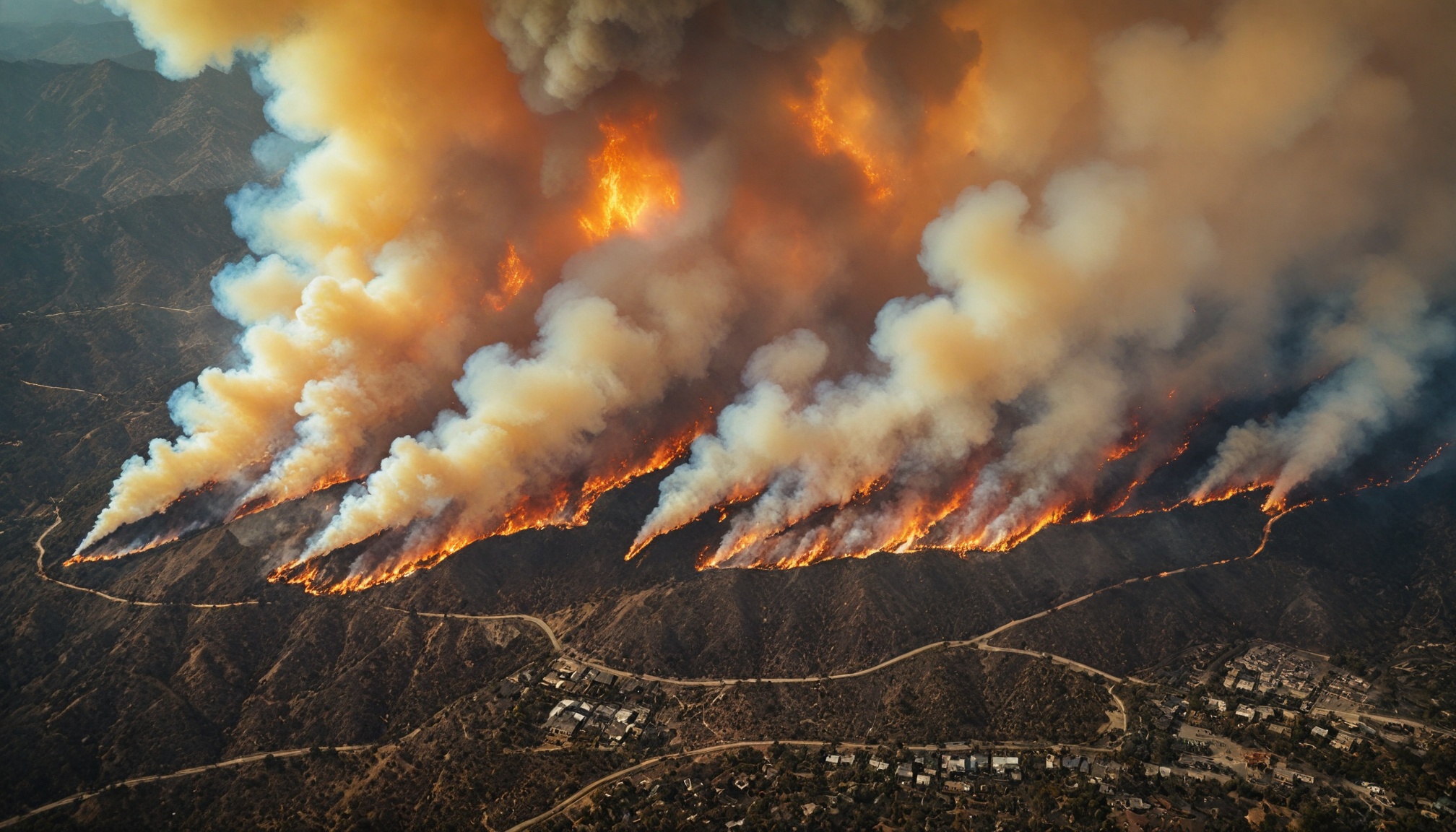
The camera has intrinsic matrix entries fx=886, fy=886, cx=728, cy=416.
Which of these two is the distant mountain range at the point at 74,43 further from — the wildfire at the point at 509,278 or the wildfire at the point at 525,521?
the wildfire at the point at 525,521

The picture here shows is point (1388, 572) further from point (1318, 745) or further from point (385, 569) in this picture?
point (385, 569)

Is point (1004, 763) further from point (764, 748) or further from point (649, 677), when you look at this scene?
point (649, 677)

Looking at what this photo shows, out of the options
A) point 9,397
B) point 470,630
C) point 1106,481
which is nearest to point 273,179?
point 9,397

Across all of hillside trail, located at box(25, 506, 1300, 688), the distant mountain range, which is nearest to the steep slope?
the distant mountain range

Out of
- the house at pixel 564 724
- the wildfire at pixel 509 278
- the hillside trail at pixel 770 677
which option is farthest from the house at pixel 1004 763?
the wildfire at pixel 509 278

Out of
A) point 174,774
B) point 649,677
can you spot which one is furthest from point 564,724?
point 174,774

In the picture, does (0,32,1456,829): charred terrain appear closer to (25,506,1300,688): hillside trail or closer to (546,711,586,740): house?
(25,506,1300,688): hillside trail
